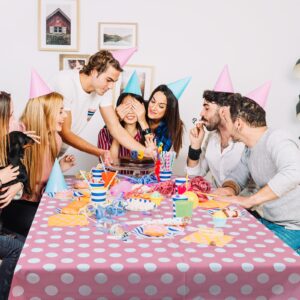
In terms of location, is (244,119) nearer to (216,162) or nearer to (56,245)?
(216,162)

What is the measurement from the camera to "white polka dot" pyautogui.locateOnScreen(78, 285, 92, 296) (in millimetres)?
1295

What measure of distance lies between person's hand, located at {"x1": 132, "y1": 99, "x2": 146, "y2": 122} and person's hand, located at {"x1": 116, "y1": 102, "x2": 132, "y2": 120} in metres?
0.03

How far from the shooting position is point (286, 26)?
3.85 meters

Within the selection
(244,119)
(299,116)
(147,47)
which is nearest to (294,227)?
(244,119)

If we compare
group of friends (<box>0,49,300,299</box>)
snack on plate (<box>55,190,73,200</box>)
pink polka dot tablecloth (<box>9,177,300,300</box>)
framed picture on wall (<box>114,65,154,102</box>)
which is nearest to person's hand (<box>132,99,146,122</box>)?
group of friends (<box>0,49,300,299</box>)

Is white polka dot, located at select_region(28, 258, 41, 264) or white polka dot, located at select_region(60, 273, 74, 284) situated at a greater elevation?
white polka dot, located at select_region(28, 258, 41, 264)

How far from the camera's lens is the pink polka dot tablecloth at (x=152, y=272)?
4.22 ft

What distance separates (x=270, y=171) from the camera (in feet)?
7.81

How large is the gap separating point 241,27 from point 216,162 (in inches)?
53.2

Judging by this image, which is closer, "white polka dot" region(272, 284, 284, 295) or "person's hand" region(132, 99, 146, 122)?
"white polka dot" region(272, 284, 284, 295)

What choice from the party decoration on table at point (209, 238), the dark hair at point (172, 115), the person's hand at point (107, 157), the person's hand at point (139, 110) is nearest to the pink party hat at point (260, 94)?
the dark hair at point (172, 115)

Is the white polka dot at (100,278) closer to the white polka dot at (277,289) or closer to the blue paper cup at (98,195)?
the white polka dot at (277,289)

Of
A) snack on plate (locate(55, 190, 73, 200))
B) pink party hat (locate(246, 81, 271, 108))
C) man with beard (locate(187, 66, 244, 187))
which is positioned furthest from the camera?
man with beard (locate(187, 66, 244, 187))

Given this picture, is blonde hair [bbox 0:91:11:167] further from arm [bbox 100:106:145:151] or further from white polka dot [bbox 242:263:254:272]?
white polka dot [bbox 242:263:254:272]
